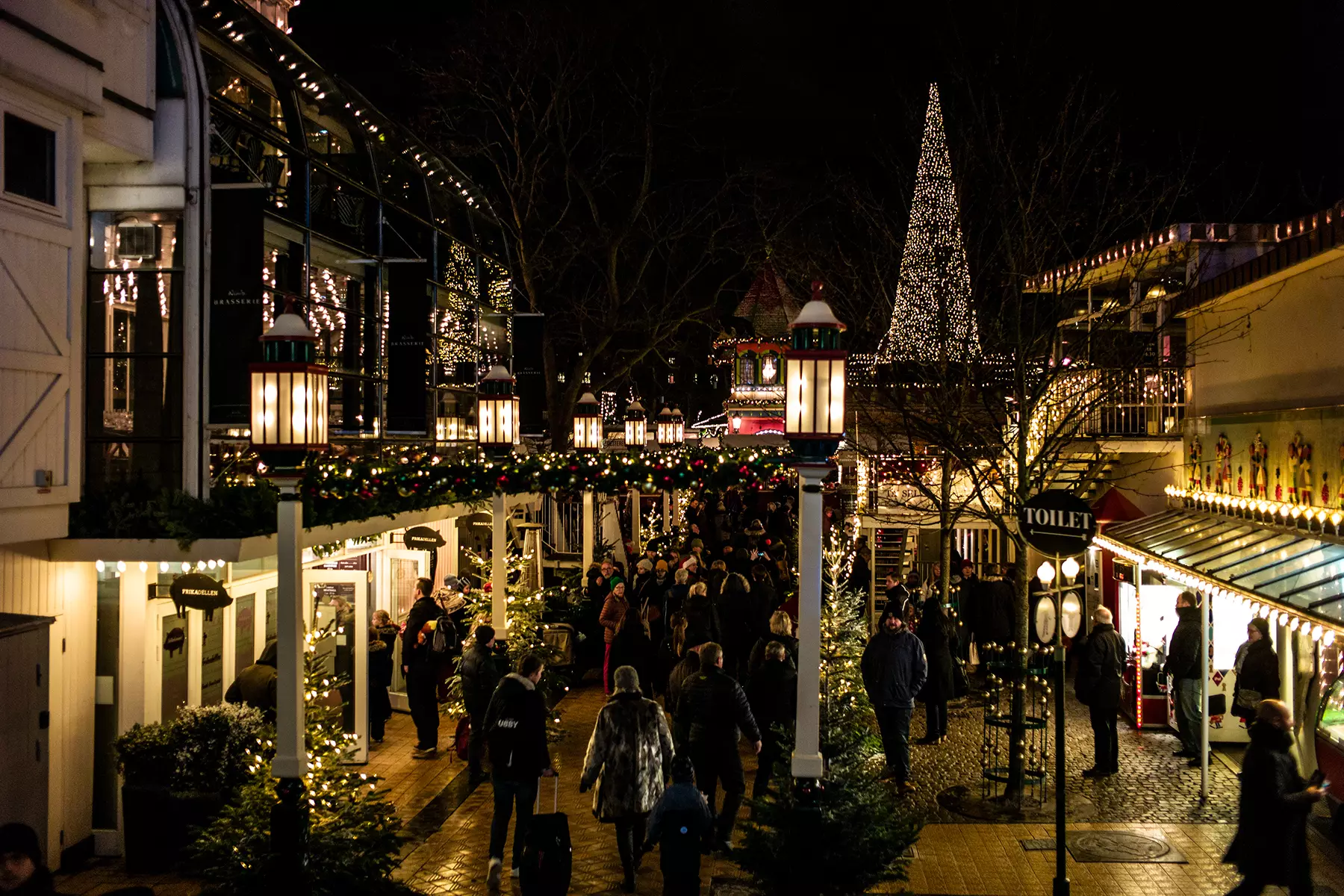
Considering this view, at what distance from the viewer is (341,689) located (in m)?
13.6

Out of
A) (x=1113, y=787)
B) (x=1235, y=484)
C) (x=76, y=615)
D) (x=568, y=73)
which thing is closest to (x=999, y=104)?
(x=1235, y=484)

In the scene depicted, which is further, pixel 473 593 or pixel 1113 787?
pixel 473 593

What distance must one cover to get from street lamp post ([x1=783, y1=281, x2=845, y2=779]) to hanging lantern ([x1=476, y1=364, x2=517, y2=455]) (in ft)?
27.3

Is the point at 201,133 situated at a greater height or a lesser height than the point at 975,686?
greater

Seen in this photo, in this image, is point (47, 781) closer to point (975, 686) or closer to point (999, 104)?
point (999, 104)

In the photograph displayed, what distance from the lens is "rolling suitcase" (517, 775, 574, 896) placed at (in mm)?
7449

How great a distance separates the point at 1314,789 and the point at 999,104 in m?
8.69

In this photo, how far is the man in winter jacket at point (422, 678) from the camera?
44.3 feet

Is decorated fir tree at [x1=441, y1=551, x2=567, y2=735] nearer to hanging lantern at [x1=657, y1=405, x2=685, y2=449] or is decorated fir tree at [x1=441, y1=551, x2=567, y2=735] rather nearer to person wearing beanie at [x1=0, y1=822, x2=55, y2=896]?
person wearing beanie at [x1=0, y1=822, x2=55, y2=896]

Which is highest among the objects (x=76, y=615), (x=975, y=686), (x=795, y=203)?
(x=795, y=203)

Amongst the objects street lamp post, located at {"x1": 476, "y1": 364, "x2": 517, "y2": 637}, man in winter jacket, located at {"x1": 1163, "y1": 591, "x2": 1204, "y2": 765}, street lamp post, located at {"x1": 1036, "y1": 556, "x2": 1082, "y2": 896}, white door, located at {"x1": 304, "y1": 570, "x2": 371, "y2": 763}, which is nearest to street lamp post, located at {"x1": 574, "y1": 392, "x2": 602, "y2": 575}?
street lamp post, located at {"x1": 476, "y1": 364, "x2": 517, "y2": 637}

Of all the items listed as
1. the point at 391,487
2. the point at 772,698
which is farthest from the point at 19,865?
the point at 391,487

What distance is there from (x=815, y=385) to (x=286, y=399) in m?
3.67

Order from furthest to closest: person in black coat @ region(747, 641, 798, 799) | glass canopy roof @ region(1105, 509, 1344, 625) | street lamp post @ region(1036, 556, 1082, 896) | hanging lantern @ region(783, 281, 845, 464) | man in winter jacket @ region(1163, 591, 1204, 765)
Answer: man in winter jacket @ region(1163, 591, 1204, 765), person in black coat @ region(747, 641, 798, 799), glass canopy roof @ region(1105, 509, 1344, 625), street lamp post @ region(1036, 556, 1082, 896), hanging lantern @ region(783, 281, 845, 464)
